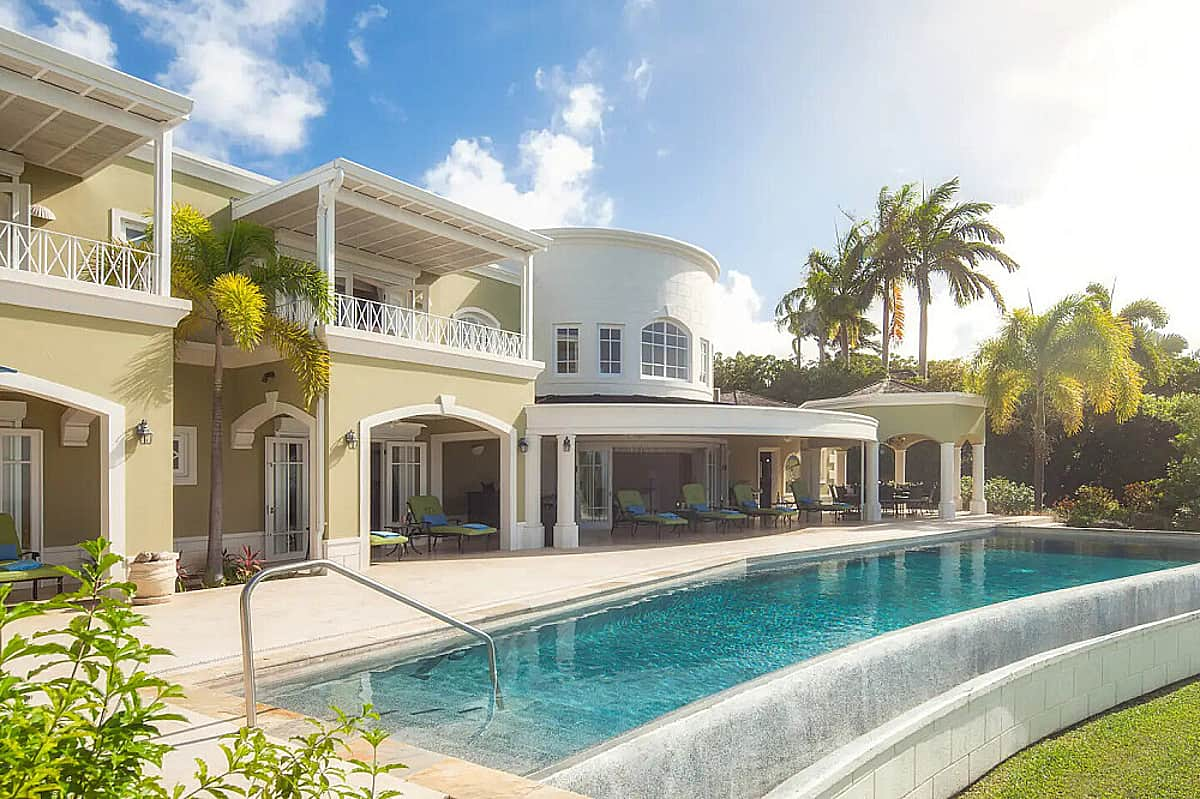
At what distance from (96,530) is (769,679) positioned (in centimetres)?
1218

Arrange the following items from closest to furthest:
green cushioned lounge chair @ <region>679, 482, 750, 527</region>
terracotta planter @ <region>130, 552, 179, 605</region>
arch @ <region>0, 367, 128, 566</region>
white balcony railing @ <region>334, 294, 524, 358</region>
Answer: arch @ <region>0, 367, 128, 566</region> < terracotta planter @ <region>130, 552, 179, 605</region> < white balcony railing @ <region>334, 294, 524, 358</region> < green cushioned lounge chair @ <region>679, 482, 750, 527</region>

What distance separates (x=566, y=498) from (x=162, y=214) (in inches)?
402

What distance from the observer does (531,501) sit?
741 inches

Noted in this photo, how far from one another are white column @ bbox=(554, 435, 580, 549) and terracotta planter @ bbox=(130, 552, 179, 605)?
8.75 meters

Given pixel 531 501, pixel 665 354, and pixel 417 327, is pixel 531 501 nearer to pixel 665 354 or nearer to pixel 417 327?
pixel 417 327

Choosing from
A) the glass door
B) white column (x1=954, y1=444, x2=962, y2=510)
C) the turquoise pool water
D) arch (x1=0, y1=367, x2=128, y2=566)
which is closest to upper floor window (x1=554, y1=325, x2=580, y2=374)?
the glass door

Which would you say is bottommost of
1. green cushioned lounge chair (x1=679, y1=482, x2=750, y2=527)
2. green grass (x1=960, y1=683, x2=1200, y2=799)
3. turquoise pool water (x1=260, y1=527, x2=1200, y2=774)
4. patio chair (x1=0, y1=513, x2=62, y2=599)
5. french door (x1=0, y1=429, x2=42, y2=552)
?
green grass (x1=960, y1=683, x2=1200, y2=799)

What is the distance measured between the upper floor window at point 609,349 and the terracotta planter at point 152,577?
14569 mm

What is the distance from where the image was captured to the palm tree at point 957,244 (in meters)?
34.2

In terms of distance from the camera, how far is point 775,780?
6039 millimetres

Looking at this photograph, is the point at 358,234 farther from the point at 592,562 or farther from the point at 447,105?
the point at 592,562

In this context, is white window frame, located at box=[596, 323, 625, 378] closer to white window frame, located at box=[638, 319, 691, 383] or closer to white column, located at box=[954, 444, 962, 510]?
white window frame, located at box=[638, 319, 691, 383]

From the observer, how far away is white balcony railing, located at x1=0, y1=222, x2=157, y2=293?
12.1 m

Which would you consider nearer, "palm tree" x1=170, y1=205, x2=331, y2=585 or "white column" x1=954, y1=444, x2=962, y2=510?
"palm tree" x1=170, y1=205, x2=331, y2=585
